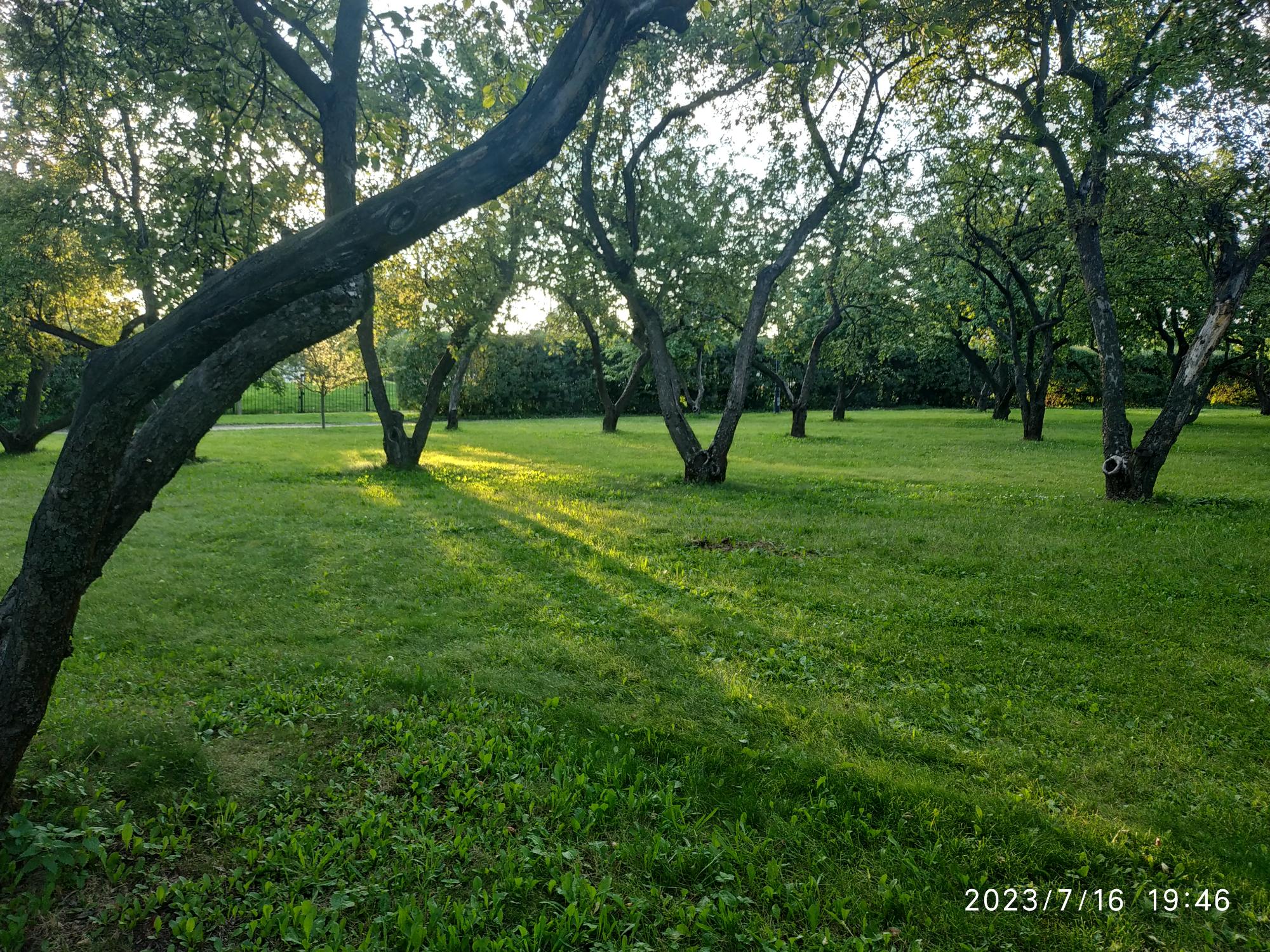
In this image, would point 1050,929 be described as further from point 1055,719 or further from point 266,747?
point 266,747

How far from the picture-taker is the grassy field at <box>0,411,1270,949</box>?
2.79m

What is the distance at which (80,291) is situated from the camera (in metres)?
16.7

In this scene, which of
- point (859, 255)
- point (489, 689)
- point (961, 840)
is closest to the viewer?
point (961, 840)

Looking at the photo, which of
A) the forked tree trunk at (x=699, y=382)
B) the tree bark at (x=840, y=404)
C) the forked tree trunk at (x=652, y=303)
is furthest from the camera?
the forked tree trunk at (x=699, y=382)

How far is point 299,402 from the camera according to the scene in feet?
156

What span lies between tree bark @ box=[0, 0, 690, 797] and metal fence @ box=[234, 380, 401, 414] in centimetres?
4090

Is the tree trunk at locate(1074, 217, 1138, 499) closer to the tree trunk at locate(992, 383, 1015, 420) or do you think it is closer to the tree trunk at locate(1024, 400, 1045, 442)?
the tree trunk at locate(1024, 400, 1045, 442)

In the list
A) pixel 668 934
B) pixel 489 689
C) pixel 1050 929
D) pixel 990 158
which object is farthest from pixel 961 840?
pixel 990 158

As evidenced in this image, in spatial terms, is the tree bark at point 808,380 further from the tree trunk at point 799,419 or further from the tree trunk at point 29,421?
the tree trunk at point 29,421

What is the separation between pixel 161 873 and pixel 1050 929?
3.87 metres
